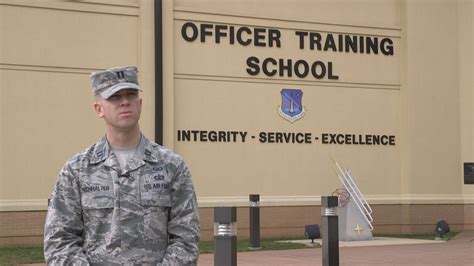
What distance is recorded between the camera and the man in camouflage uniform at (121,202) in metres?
3.63

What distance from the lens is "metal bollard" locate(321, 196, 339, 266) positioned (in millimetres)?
11414

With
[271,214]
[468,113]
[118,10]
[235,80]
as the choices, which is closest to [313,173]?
[271,214]

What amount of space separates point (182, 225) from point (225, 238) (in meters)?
4.74

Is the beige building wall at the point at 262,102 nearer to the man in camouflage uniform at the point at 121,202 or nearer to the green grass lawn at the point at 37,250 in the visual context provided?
the green grass lawn at the point at 37,250

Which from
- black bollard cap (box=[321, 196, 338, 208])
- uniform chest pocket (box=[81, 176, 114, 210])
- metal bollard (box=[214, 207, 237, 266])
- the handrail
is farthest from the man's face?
the handrail

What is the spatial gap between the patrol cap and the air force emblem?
15.3 m

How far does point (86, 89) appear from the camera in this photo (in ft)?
56.1

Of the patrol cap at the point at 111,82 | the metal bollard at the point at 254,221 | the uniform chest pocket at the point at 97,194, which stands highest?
the patrol cap at the point at 111,82

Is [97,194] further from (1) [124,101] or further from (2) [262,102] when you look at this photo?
(2) [262,102]

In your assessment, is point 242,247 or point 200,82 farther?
point 200,82

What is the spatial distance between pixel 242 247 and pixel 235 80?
4.22m

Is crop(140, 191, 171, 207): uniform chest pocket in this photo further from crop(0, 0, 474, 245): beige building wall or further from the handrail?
the handrail

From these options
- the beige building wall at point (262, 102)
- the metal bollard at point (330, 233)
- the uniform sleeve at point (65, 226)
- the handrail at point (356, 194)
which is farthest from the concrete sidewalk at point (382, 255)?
the uniform sleeve at point (65, 226)

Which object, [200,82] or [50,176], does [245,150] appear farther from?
[50,176]
